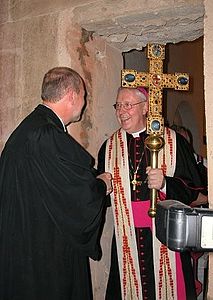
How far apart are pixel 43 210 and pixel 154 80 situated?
1.10 meters

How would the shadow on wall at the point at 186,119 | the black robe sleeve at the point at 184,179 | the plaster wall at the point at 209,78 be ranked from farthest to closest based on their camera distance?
the shadow on wall at the point at 186,119 < the black robe sleeve at the point at 184,179 < the plaster wall at the point at 209,78

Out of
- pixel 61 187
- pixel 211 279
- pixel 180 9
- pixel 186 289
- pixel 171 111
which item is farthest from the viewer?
pixel 171 111

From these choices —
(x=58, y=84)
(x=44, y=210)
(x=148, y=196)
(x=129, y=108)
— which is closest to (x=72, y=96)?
(x=58, y=84)

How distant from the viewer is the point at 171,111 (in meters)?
6.42

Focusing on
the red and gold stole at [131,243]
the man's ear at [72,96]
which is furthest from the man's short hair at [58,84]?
the red and gold stole at [131,243]

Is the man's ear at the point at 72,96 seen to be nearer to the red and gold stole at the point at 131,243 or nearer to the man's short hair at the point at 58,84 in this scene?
the man's short hair at the point at 58,84

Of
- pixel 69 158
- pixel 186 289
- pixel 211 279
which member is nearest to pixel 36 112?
pixel 69 158

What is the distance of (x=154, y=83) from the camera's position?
96.0 inches

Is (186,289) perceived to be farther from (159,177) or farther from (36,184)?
(36,184)

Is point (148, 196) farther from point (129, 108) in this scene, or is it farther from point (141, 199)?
point (129, 108)

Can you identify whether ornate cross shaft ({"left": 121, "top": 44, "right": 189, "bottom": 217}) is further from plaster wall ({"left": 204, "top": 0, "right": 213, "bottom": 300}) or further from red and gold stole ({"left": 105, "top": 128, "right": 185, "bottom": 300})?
plaster wall ({"left": 204, "top": 0, "right": 213, "bottom": 300})

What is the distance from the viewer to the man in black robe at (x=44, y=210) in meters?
2.09

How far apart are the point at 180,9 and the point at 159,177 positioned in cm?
104

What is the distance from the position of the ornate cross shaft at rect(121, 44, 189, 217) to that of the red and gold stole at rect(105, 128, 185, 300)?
0.35m
